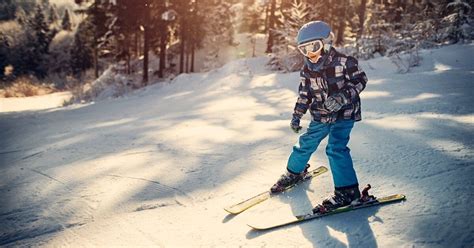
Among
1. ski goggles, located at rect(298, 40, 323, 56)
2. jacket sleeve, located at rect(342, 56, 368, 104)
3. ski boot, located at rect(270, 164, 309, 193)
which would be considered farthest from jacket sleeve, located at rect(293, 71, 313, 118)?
ski boot, located at rect(270, 164, 309, 193)

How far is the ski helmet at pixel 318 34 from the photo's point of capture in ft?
10.5

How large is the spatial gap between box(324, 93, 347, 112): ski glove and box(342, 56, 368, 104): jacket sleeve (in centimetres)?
6

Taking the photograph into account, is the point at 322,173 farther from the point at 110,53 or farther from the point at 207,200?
the point at 110,53

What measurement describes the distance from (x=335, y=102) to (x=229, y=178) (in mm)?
1770

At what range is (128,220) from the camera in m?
3.43

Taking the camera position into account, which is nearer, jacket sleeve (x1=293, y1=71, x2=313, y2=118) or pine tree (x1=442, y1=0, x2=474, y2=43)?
jacket sleeve (x1=293, y1=71, x2=313, y2=118)

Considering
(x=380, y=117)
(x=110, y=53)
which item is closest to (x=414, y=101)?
(x=380, y=117)

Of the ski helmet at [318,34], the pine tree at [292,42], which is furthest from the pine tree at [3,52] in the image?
the ski helmet at [318,34]

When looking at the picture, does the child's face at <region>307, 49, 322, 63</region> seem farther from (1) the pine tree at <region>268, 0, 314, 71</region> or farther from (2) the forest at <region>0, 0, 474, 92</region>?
(1) the pine tree at <region>268, 0, 314, 71</region>

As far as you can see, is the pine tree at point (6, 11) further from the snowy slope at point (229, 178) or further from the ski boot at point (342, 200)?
the ski boot at point (342, 200)

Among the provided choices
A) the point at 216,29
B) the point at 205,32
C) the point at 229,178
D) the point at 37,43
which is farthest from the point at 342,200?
the point at 37,43

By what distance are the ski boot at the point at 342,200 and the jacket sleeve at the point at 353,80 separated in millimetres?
865

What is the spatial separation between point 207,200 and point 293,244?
1263mm

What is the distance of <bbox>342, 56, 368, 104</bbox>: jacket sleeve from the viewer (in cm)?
314
